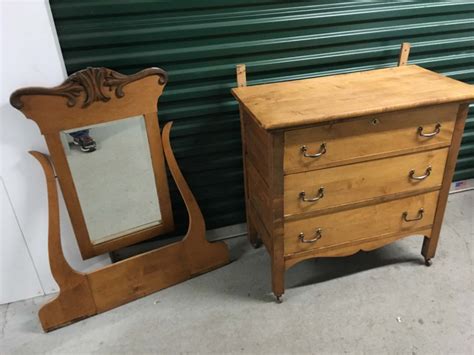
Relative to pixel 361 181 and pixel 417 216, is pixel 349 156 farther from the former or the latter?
pixel 417 216

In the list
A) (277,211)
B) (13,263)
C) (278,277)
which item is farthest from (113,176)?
(278,277)

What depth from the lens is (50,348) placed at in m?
1.71

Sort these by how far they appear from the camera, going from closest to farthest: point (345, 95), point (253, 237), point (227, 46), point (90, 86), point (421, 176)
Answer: point (90, 86) → point (345, 95) → point (421, 176) → point (227, 46) → point (253, 237)

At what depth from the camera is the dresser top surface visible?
1496 mm

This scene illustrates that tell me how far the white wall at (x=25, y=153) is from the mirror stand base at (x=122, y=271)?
0.14 meters

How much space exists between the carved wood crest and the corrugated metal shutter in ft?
0.73

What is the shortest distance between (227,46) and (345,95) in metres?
0.62

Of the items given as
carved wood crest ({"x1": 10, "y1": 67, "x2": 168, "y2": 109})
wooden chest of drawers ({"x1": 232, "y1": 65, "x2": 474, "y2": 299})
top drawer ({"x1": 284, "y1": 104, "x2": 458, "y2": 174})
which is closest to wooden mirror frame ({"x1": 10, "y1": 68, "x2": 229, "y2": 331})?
carved wood crest ({"x1": 10, "y1": 67, "x2": 168, "y2": 109})

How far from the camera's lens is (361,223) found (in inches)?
71.4

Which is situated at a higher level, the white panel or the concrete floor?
the white panel

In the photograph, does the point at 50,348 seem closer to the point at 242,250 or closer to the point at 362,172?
the point at 242,250

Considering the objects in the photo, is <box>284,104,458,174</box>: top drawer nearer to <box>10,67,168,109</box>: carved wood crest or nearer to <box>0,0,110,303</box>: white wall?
<box>10,67,168,109</box>: carved wood crest

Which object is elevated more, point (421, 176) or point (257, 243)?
point (421, 176)

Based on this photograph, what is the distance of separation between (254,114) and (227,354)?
1005mm
